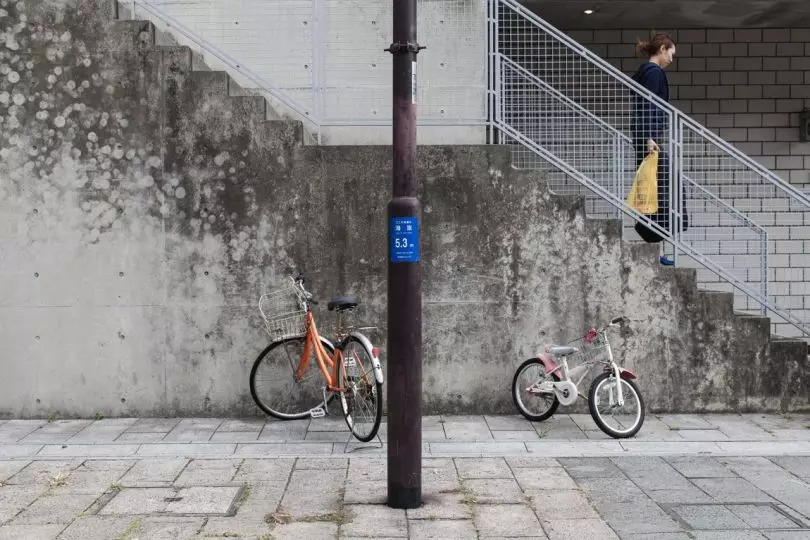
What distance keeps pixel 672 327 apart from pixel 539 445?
1890 millimetres

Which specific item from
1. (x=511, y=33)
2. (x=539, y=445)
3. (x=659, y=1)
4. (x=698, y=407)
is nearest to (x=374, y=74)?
(x=511, y=33)

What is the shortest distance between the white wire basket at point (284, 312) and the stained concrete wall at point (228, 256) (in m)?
0.16

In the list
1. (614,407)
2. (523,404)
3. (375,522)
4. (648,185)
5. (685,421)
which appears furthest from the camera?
(648,185)

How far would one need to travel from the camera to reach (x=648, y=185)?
7.88m

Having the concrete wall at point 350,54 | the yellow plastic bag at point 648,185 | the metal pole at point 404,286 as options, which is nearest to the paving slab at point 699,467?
the metal pole at point 404,286

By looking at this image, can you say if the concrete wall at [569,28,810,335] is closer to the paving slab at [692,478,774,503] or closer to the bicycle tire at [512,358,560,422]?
the bicycle tire at [512,358,560,422]

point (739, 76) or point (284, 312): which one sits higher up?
point (739, 76)

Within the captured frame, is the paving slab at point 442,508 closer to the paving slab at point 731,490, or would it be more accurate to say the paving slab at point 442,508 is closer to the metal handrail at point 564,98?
the paving slab at point 731,490

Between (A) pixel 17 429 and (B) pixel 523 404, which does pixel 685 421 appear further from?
(A) pixel 17 429

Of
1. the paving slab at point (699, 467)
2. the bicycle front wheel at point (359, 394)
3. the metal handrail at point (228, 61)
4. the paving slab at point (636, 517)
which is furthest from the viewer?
the metal handrail at point (228, 61)

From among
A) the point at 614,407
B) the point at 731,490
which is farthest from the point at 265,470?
the point at 731,490

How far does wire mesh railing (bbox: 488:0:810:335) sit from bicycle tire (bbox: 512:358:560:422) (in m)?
1.69

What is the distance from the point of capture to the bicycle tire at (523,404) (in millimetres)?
7441

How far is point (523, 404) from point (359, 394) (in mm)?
1655
